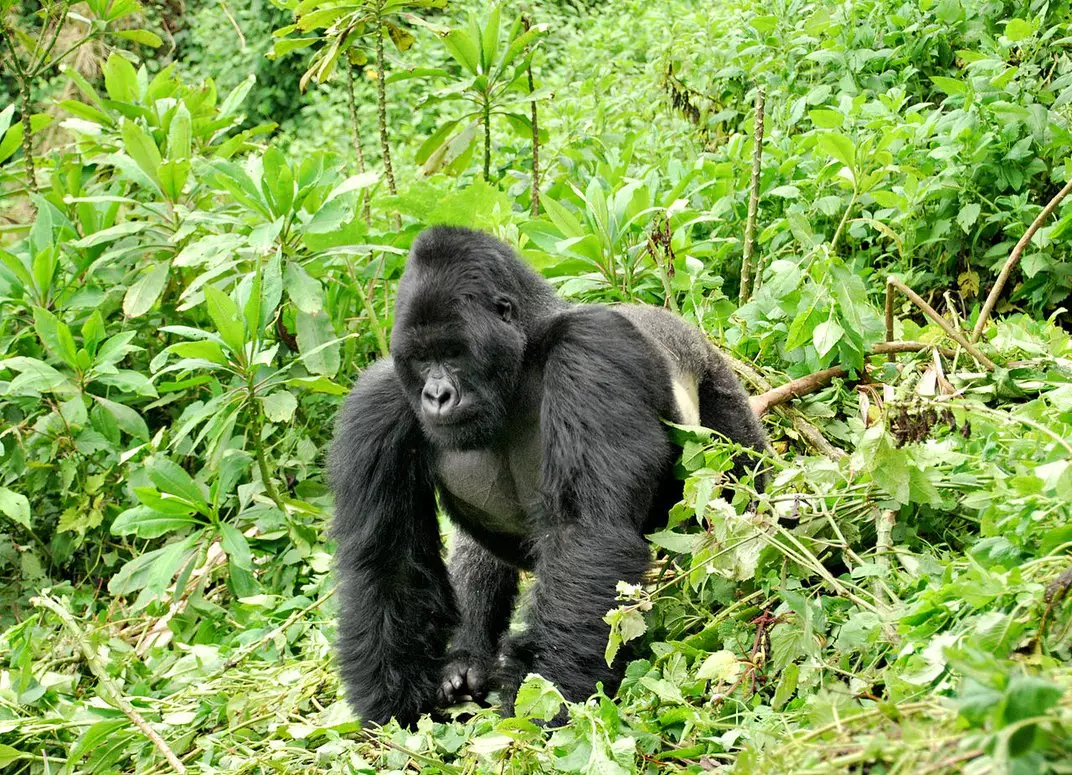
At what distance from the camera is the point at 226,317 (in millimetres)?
4629

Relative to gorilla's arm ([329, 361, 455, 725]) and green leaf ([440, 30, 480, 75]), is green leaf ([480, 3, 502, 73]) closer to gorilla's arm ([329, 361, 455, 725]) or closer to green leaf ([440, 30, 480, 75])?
green leaf ([440, 30, 480, 75])

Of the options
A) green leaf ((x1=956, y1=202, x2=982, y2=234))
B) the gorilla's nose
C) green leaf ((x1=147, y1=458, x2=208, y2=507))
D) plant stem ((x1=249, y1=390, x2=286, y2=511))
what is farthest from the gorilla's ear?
green leaf ((x1=956, y1=202, x2=982, y2=234))

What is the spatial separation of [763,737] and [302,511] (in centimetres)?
314

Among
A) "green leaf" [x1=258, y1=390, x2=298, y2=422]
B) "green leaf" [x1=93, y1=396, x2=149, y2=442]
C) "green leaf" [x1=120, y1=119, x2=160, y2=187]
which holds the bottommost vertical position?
"green leaf" [x1=93, y1=396, x2=149, y2=442]

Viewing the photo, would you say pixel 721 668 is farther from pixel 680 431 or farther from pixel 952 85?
pixel 952 85

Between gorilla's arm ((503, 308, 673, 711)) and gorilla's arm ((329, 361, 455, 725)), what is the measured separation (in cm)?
50

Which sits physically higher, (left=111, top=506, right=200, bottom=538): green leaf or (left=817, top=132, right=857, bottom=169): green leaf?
(left=817, top=132, right=857, bottom=169): green leaf

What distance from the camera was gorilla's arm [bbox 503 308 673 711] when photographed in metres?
3.37

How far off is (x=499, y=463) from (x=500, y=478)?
54 millimetres

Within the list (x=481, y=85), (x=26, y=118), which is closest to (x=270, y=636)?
(x=481, y=85)

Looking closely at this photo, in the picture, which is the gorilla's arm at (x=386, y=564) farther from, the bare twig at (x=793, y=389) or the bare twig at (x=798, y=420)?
the bare twig at (x=798, y=420)

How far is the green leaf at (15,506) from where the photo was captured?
5152 millimetres

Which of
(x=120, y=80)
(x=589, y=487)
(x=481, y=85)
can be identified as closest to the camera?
(x=589, y=487)

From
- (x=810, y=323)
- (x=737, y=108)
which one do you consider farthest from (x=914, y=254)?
(x=737, y=108)
